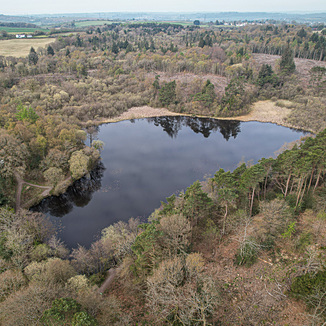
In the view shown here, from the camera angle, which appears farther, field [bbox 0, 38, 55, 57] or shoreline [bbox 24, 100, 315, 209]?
field [bbox 0, 38, 55, 57]

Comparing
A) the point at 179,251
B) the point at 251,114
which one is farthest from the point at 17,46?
the point at 179,251

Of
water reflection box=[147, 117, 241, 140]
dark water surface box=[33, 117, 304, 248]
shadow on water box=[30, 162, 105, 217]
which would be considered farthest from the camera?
water reflection box=[147, 117, 241, 140]

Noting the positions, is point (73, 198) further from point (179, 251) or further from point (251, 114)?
point (251, 114)

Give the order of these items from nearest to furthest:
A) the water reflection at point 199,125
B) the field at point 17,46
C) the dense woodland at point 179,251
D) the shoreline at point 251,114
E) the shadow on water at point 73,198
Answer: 1. the dense woodland at point 179,251
2. the shadow on water at point 73,198
3. the water reflection at point 199,125
4. the shoreline at point 251,114
5. the field at point 17,46

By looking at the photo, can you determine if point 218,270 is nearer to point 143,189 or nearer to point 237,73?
point 143,189

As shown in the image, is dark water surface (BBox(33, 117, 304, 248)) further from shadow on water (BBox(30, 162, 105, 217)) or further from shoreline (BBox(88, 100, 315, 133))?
shoreline (BBox(88, 100, 315, 133))

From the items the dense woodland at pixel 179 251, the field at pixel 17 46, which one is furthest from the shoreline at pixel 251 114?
the field at pixel 17 46

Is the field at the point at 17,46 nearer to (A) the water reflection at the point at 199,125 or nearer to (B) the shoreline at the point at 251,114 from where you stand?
(B) the shoreline at the point at 251,114

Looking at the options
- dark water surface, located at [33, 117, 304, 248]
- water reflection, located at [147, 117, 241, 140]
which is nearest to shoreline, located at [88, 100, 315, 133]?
dark water surface, located at [33, 117, 304, 248]
